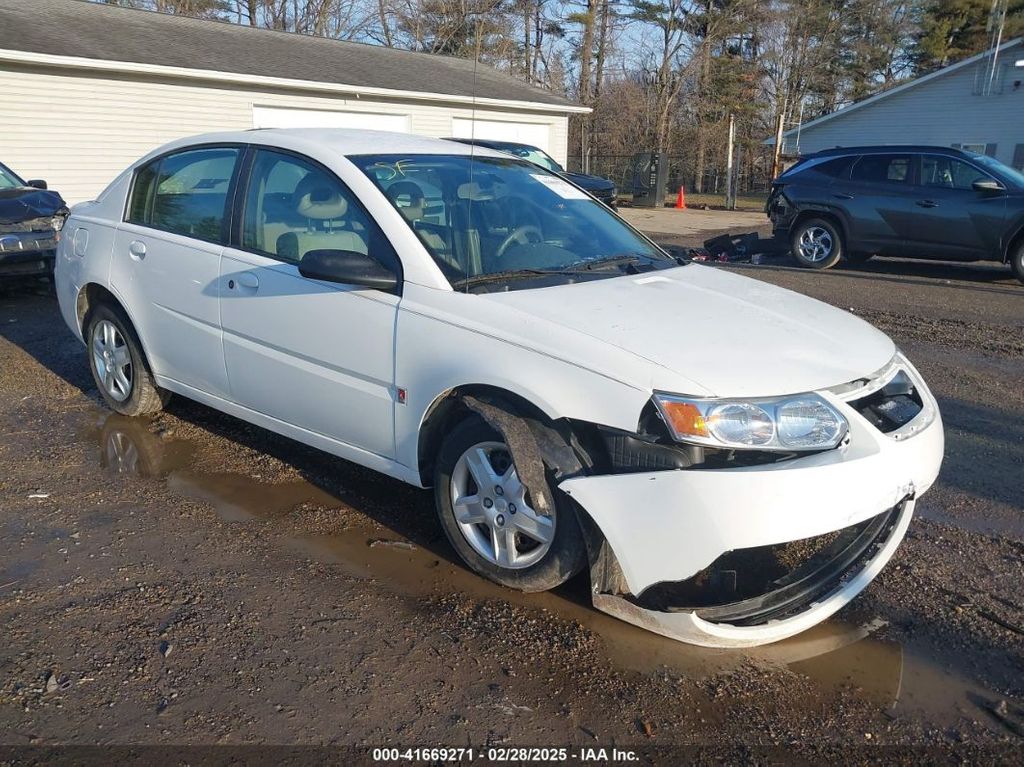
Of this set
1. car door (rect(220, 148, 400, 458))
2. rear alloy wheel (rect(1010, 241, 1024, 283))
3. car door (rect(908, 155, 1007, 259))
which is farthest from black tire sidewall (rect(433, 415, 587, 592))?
rear alloy wheel (rect(1010, 241, 1024, 283))

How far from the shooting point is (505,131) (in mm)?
22250

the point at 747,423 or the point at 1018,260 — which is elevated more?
the point at 747,423

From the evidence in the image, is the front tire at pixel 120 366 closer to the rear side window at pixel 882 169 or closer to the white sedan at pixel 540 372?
the white sedan at pixel 540 372

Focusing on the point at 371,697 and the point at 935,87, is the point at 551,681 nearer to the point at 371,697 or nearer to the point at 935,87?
the point at 371,697

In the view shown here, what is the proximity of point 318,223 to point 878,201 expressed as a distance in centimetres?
958

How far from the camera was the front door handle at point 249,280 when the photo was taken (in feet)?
13.4

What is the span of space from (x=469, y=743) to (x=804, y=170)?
11.3 meters

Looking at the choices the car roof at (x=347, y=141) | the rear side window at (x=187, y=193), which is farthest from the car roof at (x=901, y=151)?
the rear side window at (x=187, y=193)

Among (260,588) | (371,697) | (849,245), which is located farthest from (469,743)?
(849,245)

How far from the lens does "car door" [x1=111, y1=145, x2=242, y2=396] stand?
441 cm

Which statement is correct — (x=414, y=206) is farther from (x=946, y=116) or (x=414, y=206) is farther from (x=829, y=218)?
(x=946, y=116)

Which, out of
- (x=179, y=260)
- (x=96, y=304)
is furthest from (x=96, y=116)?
(x=179, y=260)

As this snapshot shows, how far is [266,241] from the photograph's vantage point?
4.18 metres

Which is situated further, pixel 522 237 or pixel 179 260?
pixel 179 260
